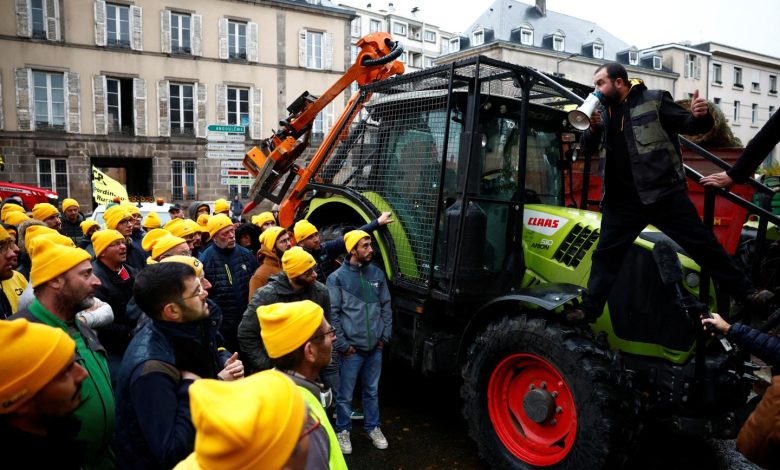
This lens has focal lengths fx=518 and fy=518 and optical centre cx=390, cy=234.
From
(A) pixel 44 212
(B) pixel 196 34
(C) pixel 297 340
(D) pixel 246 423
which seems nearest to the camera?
(D) pixel 246 423

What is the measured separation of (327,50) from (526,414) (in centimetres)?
2541

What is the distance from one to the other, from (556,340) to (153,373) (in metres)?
2.31

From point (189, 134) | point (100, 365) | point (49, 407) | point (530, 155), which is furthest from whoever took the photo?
point (189, 134)

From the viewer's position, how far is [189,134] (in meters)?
23.7

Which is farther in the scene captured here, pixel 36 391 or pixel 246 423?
pixel 36 391

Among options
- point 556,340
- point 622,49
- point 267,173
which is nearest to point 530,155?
point 556,340

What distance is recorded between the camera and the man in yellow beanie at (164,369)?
1.95m

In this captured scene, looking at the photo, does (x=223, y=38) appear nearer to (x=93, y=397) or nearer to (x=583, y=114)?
(x=583, y=114)

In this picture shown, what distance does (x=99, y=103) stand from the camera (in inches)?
876

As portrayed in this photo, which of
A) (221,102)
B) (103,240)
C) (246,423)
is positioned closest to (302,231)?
(103,240)

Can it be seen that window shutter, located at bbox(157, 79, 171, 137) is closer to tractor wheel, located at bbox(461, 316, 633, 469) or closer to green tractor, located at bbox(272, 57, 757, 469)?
green tractor, located at bbox(272, 57, 757, 469)

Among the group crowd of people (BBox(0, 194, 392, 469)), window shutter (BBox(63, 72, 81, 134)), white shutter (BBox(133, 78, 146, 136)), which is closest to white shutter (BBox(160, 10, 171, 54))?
white shutter (BBox(133, 78, 146, 136))

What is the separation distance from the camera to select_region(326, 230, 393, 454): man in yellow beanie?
408 cm

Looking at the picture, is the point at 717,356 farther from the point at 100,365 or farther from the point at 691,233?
the point at 100,365
